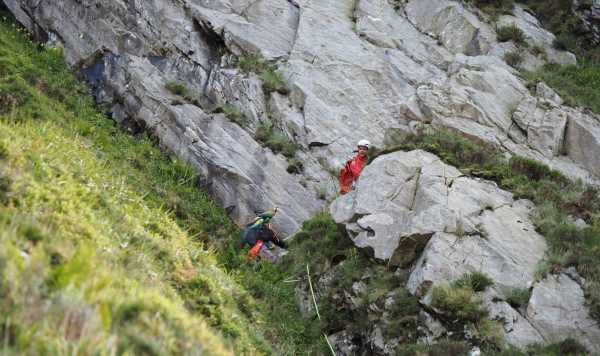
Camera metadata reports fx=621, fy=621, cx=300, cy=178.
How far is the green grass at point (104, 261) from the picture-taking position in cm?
492

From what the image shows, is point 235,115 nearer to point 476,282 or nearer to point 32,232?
point 476,282

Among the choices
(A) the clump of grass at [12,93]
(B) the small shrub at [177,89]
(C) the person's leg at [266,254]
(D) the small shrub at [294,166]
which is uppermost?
(A) the clump of grass at [12,93]

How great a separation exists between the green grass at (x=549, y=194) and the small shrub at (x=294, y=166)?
2967 mm

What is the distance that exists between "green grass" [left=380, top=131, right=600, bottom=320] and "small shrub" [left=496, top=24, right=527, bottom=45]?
8.05 meters

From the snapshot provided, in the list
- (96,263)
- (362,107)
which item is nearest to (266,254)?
(362,107)

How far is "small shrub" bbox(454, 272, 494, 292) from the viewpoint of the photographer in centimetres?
Answer: 1102

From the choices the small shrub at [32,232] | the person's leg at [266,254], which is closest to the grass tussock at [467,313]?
the person's leg at [266,254]

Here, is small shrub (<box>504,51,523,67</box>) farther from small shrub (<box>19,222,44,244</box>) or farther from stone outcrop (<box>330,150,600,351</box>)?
small shrub (<box>19,222,44,244</box>)

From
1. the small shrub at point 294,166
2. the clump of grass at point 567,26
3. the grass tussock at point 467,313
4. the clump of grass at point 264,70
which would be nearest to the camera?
the grass tussock at point 467,313

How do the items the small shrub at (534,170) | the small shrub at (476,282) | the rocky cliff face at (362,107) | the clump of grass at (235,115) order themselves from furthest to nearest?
the clump of grass at (235,115) < the small shrub at (534,170) < the rocky cliff face at (362,107) < the small shrub at (476,282)

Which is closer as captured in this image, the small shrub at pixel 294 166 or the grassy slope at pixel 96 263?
the grassy slope at pixel 96 263

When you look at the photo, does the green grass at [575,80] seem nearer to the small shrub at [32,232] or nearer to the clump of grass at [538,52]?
the clump of grass at [538,52]

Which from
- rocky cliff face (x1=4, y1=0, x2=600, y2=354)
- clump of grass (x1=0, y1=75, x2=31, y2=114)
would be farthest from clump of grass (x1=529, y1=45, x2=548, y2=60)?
clump of grass (x1=0, y1=75, x2=31, y2=114)

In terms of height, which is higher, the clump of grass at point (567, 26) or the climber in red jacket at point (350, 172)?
the clump of grass at point (567, 26)
